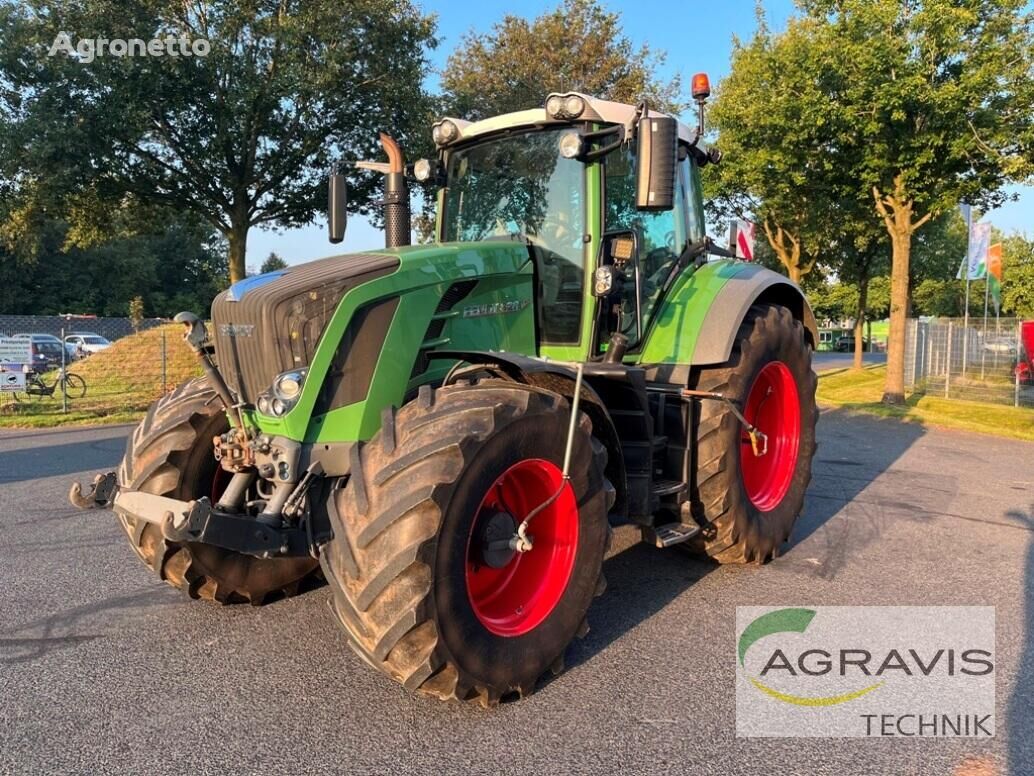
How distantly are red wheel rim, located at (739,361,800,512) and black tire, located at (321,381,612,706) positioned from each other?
2.57 meters

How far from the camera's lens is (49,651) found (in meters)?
3.48

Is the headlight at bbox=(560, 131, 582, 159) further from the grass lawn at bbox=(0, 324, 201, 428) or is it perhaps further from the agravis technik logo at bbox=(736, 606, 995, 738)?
the grass lawn at bbox=(0, 324, 201, 428)

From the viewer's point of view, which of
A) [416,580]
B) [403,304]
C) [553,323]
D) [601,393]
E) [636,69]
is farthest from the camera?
[636,69]

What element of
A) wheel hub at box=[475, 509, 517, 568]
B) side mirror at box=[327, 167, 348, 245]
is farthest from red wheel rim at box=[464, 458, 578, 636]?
side mirror at box=[327, 167, 348, 245]

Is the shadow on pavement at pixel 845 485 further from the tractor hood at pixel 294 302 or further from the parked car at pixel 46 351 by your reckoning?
the parked car at pixel 46 351

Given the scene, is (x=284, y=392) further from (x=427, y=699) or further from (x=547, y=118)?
(x=547, y=118)

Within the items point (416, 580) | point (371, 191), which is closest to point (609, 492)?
point (416, 580)

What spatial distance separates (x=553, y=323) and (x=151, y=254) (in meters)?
52.1

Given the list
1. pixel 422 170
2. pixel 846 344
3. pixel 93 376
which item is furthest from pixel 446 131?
pixel 846 344

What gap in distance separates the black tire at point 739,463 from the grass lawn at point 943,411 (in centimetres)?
847

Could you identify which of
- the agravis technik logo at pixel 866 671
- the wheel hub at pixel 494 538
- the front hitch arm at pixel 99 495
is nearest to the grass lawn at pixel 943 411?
the agravis technik logo at pixel 866 671

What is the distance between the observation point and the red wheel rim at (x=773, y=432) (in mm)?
5184

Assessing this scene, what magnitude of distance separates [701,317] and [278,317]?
8.48ft

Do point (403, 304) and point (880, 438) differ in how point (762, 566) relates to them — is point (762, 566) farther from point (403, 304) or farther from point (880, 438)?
point (880, 438)
